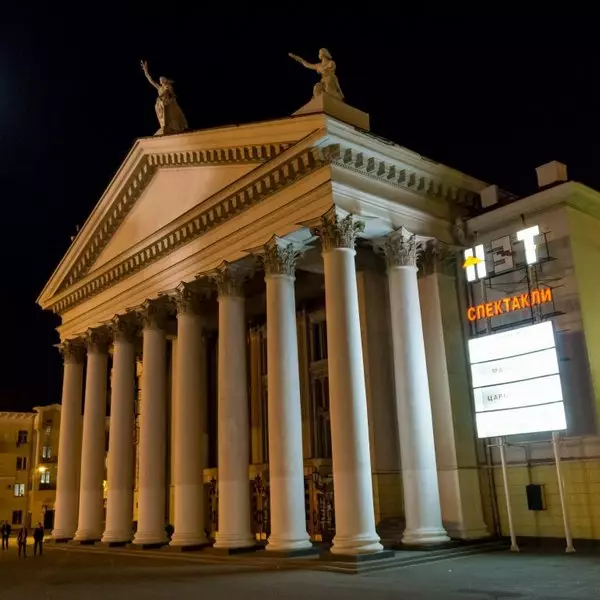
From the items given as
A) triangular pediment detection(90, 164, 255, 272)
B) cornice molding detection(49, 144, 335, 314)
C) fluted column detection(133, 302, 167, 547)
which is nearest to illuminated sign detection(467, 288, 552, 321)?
cornice molding detection(49, 144, 335, 314)

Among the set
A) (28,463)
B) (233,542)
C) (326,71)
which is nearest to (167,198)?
(326,71)

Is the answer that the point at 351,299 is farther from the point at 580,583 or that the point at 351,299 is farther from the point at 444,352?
the point at 580,583

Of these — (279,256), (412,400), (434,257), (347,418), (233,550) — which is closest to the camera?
(347,418)

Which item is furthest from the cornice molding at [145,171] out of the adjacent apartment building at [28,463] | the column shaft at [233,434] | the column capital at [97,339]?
the adjacent apartment building at [28,463]

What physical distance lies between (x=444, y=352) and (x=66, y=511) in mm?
17772

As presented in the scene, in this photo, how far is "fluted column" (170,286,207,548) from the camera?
2097 centimetres

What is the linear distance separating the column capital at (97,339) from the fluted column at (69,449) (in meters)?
1.87

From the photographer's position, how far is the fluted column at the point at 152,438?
22.6 m

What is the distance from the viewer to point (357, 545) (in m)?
15.6

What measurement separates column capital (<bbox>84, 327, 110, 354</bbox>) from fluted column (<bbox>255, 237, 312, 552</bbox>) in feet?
37.6

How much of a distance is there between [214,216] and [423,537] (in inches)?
440

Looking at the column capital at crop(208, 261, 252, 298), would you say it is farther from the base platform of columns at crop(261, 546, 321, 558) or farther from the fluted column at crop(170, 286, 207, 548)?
the base platform of columns at crop(261, 546, 321, 558)

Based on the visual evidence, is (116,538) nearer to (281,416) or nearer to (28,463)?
(281,416)

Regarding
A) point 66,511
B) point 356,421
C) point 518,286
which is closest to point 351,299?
point 356,421
